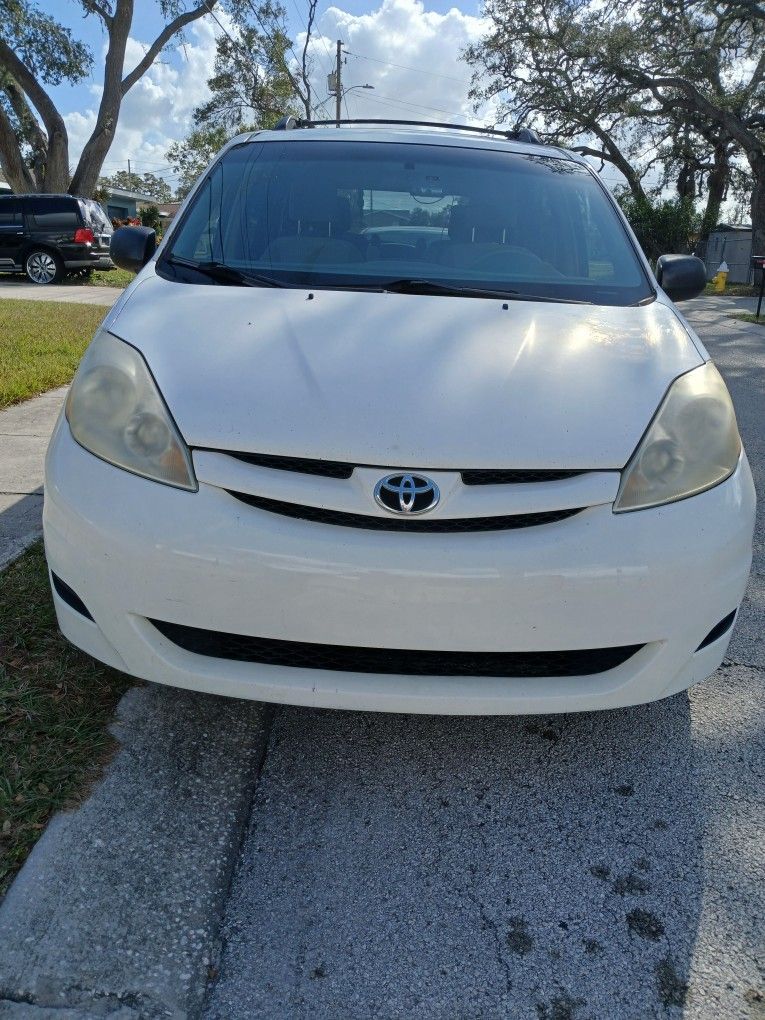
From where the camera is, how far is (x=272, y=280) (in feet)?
8.36

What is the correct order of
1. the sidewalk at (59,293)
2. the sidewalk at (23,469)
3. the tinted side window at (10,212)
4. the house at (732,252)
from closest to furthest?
1. the sidewalk at (23,469)
2. the sidewalk at (59,293)
3. the tinted side window at (10,212)
4. the house at (732,252)

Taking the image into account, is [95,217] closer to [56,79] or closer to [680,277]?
[56,79]

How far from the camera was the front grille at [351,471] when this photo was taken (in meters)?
1.82

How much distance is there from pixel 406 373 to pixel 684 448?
26.3 inches

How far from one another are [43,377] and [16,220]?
11.8m

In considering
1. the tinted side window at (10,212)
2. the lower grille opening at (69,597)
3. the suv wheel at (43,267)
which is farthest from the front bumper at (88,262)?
the lower grille opening at (69,597)

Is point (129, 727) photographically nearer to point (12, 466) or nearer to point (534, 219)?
point (534, 219)

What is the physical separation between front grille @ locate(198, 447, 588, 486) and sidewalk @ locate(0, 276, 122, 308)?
1159 cm

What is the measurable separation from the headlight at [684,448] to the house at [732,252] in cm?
2704

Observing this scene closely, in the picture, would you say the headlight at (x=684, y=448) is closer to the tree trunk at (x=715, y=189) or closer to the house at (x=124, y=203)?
the tree trunk at (x=715, y=189)

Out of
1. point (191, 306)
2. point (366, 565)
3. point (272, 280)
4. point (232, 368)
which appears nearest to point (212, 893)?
point (366, 565)

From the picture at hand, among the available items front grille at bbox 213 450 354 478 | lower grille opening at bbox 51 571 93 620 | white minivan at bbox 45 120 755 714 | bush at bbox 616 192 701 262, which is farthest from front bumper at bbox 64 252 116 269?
bush at bbox 616 192 701 262

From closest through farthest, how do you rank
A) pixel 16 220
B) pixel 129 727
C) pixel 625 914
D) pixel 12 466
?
pixel 625 914 < pixel 129 727 < pixel 12 466 < pixel 16 220

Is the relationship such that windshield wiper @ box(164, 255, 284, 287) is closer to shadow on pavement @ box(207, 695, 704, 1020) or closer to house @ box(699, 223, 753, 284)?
shadow on pavement @ box(207, 695, 704, 1020)
